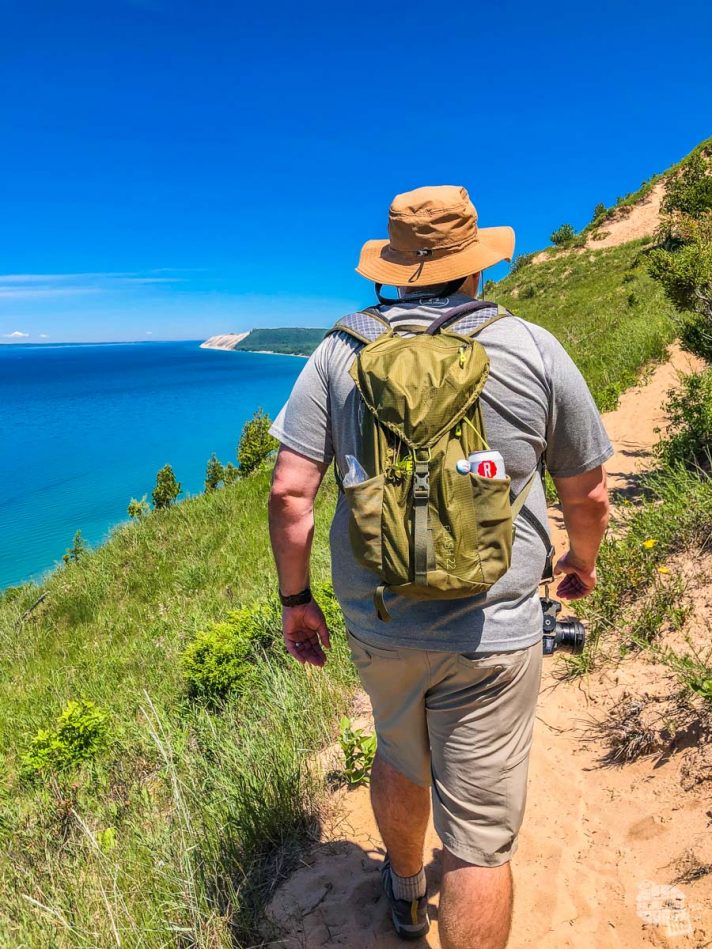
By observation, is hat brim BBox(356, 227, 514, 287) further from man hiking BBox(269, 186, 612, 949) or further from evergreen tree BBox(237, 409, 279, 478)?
evergreen tree BBox(237, 409, 279, 478)

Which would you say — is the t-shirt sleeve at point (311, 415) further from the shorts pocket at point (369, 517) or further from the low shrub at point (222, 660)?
the low shrub at point (222, 660)

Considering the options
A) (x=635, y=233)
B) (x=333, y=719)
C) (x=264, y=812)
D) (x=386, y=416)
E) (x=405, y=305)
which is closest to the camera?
(x=386, y=416)

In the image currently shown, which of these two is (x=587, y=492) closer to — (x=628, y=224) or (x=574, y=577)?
(x=574, y=577)

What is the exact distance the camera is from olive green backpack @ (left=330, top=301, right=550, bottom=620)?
1229 millimetres

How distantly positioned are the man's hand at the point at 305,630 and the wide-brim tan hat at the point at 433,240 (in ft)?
3.22

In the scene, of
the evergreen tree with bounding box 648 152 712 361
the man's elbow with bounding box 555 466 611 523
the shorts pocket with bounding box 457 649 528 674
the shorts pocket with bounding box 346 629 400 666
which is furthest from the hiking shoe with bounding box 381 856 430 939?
the evergreen tree with bounding box 648 152 712 361

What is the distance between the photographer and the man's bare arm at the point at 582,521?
1.57 metres

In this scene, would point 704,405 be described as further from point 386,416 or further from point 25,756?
point 25,756

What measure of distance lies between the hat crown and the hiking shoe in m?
1.96

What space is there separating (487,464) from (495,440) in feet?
0.35

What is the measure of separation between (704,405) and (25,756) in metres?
5.49

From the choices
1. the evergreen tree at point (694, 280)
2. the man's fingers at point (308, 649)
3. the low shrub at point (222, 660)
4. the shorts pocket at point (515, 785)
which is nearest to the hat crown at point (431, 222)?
the man's fingers at point (308, 649)

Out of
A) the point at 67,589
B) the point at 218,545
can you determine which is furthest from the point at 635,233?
the point at 67,589

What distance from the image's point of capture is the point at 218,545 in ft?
29.7
